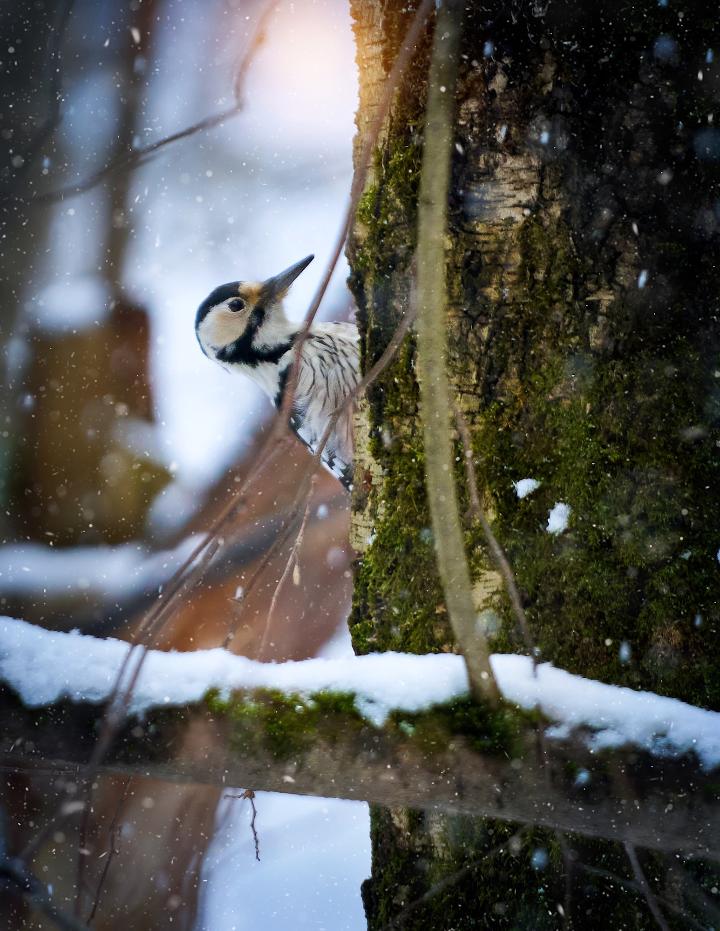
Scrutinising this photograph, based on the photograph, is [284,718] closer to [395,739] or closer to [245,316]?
[395,739]

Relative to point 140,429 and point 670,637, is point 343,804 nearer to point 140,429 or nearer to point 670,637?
point 140,429

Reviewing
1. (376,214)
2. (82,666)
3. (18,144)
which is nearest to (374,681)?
(82,666)

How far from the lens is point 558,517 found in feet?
4.60

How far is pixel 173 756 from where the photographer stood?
1.08m

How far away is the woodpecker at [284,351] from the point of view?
10.3ft

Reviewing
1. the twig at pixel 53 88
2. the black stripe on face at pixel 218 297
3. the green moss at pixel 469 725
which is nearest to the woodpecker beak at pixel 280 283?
the black stripe on face at pixel 218 297

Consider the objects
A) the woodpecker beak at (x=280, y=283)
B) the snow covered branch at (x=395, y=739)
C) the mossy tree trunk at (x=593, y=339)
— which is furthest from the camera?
the woodpecker beak at (x=280, y=283)

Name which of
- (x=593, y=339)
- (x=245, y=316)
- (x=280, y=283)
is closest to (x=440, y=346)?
(x=593, y=339)

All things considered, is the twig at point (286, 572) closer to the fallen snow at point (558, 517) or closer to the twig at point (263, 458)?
the twig at point (263, 458)

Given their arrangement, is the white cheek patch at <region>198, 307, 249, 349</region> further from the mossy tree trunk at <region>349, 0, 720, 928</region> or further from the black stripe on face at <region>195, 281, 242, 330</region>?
the mossy tree trunk at <region>349, 0, 720, 928</region>

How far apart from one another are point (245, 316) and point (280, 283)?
0.73 feet

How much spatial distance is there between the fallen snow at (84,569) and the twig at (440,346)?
11.5 feet

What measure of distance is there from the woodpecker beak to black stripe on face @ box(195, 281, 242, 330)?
0.12 metres

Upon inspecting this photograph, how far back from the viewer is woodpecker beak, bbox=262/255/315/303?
3127 millimetres
